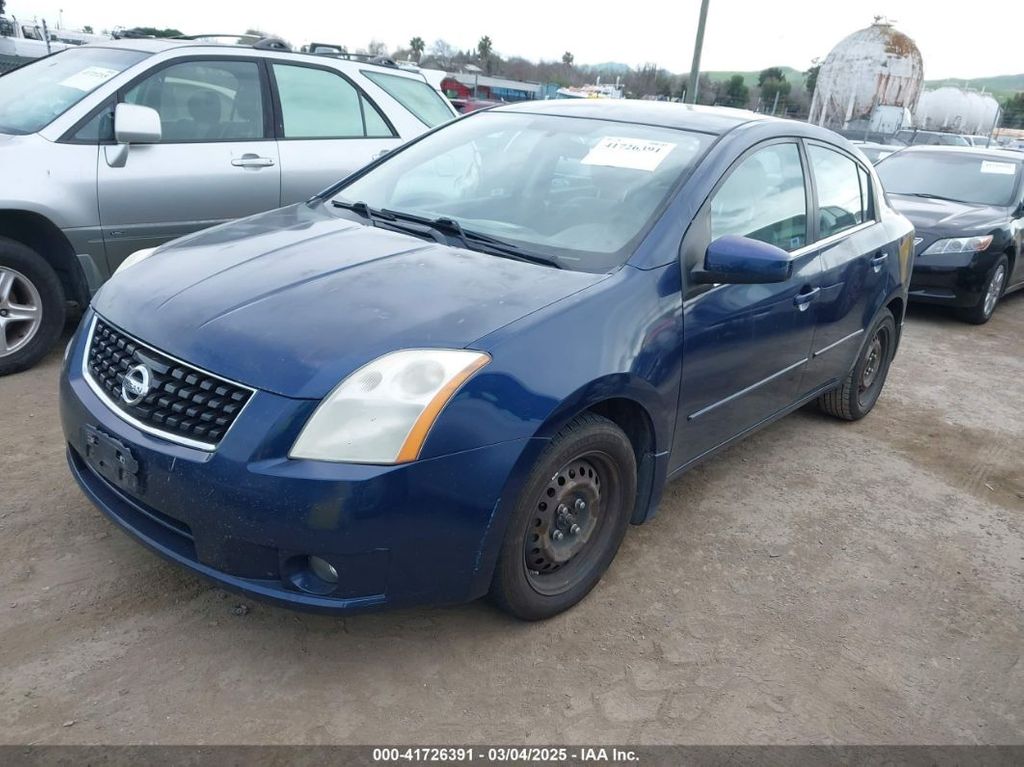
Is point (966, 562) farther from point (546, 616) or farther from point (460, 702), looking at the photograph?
point (460, 702)

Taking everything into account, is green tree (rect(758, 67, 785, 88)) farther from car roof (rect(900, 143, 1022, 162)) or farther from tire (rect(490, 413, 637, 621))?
tire (rect(490, 413, 637, 621))

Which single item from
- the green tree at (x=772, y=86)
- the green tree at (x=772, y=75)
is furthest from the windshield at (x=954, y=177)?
the green tree at (x=772, y=75)

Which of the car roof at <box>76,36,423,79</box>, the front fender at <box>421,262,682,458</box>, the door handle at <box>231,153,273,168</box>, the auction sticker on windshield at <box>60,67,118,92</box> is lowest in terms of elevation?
the front fender at <box>421,262,682,458</box>

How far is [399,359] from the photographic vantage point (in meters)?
2.21

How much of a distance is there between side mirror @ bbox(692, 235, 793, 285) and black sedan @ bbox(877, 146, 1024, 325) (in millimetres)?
4746

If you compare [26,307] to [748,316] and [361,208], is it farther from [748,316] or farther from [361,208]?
[748,316]

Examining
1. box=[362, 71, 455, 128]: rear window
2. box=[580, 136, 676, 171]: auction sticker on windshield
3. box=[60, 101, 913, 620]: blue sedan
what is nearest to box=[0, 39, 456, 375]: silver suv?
box=[362, 71, 455, 128]: rear window

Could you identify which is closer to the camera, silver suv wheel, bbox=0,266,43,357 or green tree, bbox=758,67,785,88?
silver suv wheel, bbox=0,266,43,357

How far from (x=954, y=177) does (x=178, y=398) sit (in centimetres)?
873

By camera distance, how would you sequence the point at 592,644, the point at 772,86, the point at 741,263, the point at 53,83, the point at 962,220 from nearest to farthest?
the point at 592,644 → the point at 741,263 → the point at 53,83 → the point at 962,220 → the point at 772,86

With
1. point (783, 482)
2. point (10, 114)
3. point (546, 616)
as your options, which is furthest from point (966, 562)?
point (10, 114)

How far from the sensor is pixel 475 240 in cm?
298

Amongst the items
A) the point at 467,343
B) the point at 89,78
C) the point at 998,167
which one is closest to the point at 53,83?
the point at 89,78

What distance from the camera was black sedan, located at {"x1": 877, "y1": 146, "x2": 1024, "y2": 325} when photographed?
751 centimetres
